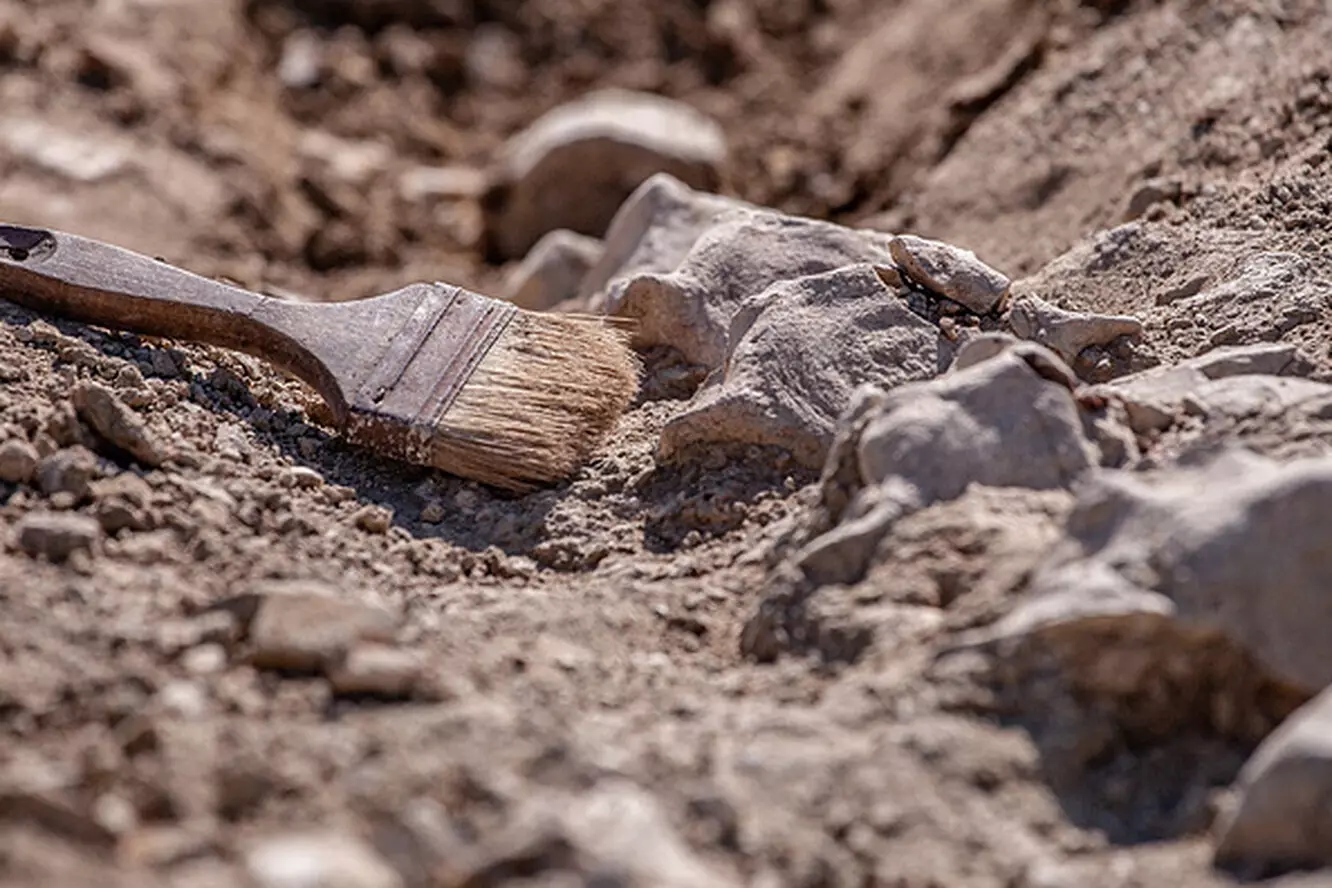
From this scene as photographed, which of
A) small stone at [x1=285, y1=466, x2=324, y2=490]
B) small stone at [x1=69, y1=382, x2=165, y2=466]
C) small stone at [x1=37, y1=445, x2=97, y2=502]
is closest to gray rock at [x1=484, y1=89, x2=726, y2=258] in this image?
small stone at [x1=285, y1=466, x2=324, y2=490]

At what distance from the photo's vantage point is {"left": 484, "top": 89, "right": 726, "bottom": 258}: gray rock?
4.44 meters

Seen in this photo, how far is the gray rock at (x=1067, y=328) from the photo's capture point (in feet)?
7.89

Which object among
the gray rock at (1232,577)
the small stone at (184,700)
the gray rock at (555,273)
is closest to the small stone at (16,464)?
the small stone at (184,700)

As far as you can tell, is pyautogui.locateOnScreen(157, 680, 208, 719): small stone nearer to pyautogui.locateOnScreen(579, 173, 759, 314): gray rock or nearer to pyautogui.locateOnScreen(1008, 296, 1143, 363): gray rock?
pyautogui.locateOnScreen(1008, 296, 1143, 363): gray rock

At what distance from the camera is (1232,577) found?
1.63 metres

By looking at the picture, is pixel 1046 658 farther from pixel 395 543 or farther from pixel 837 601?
pixel 395 543

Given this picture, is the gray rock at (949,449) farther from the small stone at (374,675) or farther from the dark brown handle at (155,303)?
the dark brown handle at (155,303)

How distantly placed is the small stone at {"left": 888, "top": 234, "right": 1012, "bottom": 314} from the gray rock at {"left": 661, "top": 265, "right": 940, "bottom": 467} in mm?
57

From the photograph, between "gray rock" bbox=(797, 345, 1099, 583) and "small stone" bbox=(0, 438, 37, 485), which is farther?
"small stone" bbox=(0, 438, 37, 485)

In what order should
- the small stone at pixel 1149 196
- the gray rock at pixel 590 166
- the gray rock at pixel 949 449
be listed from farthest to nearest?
the gray rock at pixel 590 166 → the small stone at pixel 1149 196 → the gray rock at pixel 949 449

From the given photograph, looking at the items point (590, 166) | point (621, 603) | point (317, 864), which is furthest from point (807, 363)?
point (590, 166)

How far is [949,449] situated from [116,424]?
3.60 ft

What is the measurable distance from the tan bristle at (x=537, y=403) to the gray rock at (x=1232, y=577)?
0.89 meters

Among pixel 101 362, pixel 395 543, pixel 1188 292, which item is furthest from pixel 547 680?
pixel 1188 292
